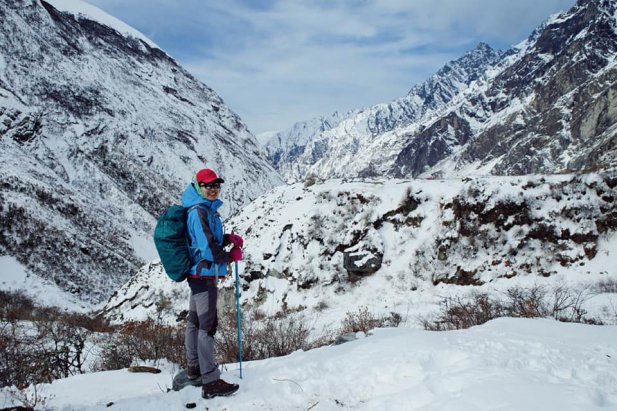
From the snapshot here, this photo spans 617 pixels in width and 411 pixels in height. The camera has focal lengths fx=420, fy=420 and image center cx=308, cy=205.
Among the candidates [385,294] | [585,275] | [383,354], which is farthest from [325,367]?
[585,275]

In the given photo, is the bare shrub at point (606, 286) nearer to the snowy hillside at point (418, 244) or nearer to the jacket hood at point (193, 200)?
the snowy hillside at point (418, 244)

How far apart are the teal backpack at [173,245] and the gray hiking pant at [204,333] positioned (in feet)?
1.14

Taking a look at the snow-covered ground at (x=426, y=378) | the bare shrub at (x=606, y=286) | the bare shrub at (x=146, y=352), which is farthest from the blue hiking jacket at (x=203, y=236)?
the bare shrub at (x=606, y=286)

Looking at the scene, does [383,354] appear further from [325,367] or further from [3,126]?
[3,126]

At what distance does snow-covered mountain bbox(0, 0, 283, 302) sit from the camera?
35406mm

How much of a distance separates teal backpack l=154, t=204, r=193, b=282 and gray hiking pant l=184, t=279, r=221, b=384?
1.14 ft

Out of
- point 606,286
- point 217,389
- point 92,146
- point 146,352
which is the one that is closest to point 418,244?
point 606,286

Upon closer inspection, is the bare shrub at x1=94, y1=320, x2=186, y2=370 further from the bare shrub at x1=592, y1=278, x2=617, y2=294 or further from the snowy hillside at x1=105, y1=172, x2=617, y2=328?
the bare shrub at x1=592, y1=278, x2=617, y2=294

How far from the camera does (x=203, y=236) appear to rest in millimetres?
4484

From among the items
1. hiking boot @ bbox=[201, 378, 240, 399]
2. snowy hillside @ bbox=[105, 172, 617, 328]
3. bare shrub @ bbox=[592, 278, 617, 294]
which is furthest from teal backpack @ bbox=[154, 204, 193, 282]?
bare shrub @ bbox=[592, 278, 617, 294]

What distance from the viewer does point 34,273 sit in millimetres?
32000

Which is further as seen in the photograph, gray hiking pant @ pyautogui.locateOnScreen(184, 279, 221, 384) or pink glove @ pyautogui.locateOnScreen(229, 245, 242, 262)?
pink glove @ pyautogui.locateOnScreen(229, 245, 242, 262)

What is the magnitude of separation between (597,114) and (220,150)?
115304 mm

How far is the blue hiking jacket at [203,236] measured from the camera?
177 inches
